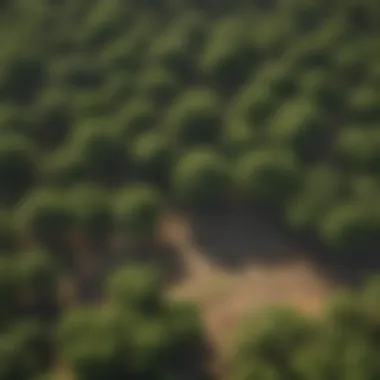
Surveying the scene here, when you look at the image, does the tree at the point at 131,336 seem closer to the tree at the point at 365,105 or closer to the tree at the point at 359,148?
the tree at the point at 359,148

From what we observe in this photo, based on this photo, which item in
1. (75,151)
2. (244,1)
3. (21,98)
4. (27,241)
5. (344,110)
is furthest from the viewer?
(244,1)

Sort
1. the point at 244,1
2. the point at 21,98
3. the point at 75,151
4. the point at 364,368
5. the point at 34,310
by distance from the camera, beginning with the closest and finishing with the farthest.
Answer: the point at 364,368 < the point at 34,310 < the point at 75,151 < the point at 21,98 < the point at 244,1

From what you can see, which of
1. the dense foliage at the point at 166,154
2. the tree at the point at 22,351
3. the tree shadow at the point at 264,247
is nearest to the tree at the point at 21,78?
the dense foliage at the point at 166,154

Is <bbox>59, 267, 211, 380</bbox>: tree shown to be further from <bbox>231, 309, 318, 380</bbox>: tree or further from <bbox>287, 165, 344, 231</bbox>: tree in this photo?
<bbox>287, 165, 344, 231</bbox>: tree

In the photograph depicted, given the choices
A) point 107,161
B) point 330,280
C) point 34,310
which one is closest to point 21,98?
point 107,161

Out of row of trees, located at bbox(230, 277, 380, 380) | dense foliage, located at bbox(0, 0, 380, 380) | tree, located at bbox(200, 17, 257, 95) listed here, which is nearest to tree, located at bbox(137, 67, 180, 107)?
dense foliage, located at bbox(0, 0, 380, 380)

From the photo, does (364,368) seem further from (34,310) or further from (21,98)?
(21,98)

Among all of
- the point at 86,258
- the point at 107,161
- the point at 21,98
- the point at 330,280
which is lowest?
the point at 330,280

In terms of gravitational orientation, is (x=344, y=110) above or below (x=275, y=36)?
below
